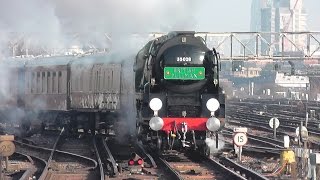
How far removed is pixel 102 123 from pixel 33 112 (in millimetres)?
6008

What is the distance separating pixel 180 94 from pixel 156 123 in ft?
3.67

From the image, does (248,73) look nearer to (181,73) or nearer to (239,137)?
(239,137)

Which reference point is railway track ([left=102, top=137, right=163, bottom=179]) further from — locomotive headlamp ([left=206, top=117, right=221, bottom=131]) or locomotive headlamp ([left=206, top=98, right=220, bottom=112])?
locomotive headlamp ([left=206, top=98, right=220, bottom=112])

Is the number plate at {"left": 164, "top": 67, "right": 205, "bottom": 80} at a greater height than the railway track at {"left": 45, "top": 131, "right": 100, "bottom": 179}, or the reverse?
the number plate at {"left": 164, "top": 67, "right": 205, "bottom": 80}

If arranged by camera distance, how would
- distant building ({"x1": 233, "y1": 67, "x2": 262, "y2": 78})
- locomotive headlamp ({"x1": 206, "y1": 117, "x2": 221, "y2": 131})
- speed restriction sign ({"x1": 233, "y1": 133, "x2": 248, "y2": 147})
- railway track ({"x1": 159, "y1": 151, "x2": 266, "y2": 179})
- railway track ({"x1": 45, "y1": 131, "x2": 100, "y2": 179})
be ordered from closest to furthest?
railway track ({"x1": 159, "y1": 151, "x2": 266, "y2": 179}) → railway track ({"x1": 45, "y1": 131, "x2": 100, "y2": 179}) → locomotive headlamp ({"x1": 206, "y1": 117, "x2": 221, "y2": 131}) → speed restriction sign ({"x1": 233, "y1": 133, "x2": 248, "y2": 147}) → distant building ({"x1": 233, "y1": 67, "x2": 262, "y2": 78})

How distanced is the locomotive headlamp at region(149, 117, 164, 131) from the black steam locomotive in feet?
0.59

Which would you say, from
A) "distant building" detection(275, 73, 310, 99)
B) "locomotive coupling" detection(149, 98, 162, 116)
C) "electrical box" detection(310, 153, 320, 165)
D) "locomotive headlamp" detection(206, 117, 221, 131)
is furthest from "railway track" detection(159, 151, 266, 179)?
"distant building" detection(275, 73, 310, 99)

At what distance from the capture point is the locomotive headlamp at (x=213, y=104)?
15.3 metres

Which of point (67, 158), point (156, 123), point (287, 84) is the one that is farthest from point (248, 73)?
point (156, 123)

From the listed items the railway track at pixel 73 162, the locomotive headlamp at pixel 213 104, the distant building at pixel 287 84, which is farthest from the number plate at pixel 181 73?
the distant building at pixel 287 84

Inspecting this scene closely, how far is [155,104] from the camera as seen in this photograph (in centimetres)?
1511

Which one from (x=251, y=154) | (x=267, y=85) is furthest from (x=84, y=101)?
(x=267, y=85)

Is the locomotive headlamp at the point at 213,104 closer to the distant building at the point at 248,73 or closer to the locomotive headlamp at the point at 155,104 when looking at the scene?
the locomotive headlamp at the point at 155,104

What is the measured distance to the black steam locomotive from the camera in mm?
15180
